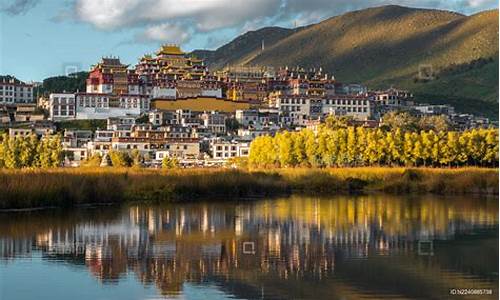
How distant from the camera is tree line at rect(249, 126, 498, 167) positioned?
5456 centimetres

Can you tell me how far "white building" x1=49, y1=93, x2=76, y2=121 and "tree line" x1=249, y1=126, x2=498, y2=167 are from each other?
141 feet

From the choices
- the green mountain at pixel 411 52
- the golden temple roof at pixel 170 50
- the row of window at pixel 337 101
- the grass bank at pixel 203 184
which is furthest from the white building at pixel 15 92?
the grass bank at pixel 203 184

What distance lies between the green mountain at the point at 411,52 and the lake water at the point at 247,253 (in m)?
92.0

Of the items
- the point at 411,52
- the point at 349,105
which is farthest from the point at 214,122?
the point at 411,52

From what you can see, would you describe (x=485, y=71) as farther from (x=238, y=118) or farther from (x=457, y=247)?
(x=457, y=247)

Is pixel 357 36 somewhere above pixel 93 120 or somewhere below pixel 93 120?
above

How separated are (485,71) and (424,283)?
12192 cm

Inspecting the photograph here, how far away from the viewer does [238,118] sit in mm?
98688

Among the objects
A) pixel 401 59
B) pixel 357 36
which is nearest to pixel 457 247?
pixel 401 59

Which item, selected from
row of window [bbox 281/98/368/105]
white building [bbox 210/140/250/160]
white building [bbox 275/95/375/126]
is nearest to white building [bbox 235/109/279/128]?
white building [bbox 275/95/375/126]

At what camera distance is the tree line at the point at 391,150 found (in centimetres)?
5456

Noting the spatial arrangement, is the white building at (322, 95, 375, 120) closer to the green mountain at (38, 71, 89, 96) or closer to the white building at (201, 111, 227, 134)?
the white building at (201, 111, 227, 134)

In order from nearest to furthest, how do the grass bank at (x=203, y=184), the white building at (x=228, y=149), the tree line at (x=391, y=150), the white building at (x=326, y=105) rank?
the grass bank at (x=203, y=184)
the tree line at (x=391, y=150)
the white building at (x=228, y=149)
the white building at (x=326, y=105)

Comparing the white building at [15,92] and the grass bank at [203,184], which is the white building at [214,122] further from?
the grass bank at [203,184]
